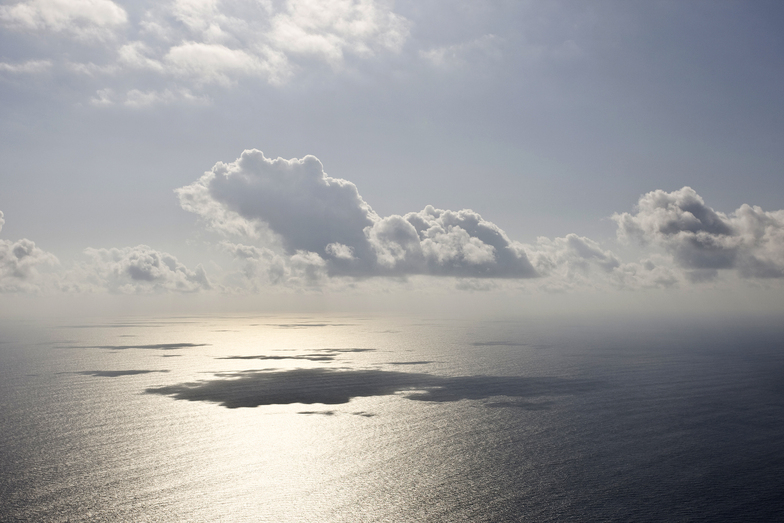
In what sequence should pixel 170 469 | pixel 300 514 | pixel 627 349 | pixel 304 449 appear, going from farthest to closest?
pixel 627 349, pixel 304 449, pixel 170 469, pixel 300 514

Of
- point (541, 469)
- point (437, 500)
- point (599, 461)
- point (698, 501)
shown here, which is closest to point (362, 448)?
point (437, 500)

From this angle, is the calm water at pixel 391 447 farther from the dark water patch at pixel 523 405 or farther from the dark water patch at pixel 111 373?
the dark water patch at pixel 111 373

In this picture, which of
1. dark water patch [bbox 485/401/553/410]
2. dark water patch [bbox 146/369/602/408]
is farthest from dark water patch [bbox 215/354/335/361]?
dark water patch [bbox 485/401/553/410]

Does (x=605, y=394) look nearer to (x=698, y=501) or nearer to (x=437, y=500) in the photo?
(x=698, y=501)

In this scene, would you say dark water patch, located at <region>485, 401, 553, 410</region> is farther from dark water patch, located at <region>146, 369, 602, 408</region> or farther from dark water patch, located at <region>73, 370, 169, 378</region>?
dark water patch, located at <region>73, 370, 169, 378</region>

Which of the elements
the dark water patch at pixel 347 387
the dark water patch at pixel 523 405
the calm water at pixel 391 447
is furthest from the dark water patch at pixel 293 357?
the dark water patch at pixel 523 405

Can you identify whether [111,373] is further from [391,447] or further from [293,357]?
[391,447]
